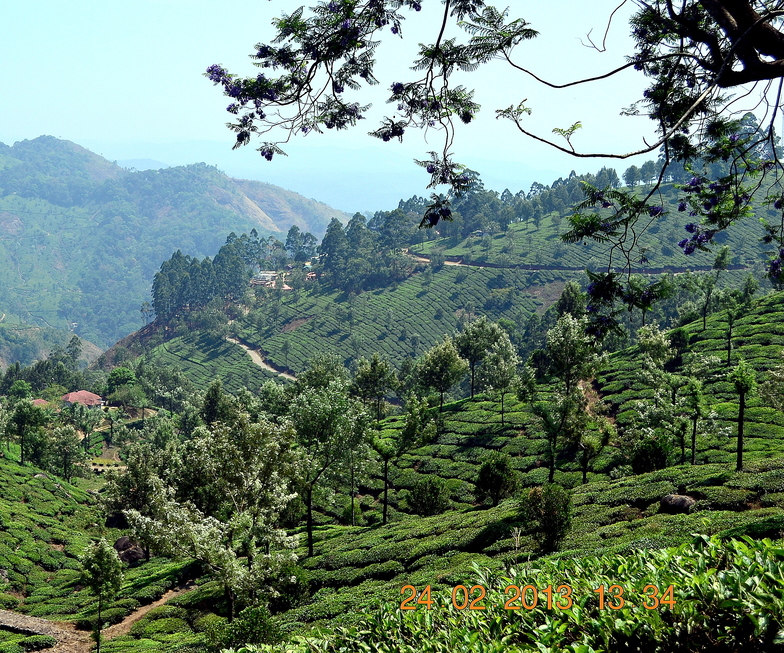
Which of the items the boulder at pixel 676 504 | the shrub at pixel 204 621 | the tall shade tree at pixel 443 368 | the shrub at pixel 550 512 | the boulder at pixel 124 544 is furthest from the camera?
the tall shade tree at pixel 443 368

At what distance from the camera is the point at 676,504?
24.2 metres

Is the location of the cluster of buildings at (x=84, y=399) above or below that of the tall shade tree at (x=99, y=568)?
below

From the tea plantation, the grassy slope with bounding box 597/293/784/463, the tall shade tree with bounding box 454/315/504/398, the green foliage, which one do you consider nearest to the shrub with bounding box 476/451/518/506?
the grassy slope with bounding box 597/293/784/463

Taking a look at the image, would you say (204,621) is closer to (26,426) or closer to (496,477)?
(496,477)

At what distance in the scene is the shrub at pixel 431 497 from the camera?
38.5 meters

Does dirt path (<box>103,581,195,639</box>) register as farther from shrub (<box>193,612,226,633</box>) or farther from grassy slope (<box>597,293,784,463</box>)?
grassy slope (<box>597,293,784,463</box>)

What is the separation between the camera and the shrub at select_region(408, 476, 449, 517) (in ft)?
126

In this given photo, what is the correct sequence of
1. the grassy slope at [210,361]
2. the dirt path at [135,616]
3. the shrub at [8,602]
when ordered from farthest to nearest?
1. the grassy slope at [210,361]
2. the shrub at [8,602]
3. the dirt path at [135,616]

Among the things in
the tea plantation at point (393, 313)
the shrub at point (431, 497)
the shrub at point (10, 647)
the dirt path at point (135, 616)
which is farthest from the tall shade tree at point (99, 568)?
the tea plantation at point (393, 313)

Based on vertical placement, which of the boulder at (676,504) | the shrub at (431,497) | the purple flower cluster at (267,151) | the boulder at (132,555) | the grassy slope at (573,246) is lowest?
the boulder at (132,555)

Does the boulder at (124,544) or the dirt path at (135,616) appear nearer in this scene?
the dirt path at (135,616)

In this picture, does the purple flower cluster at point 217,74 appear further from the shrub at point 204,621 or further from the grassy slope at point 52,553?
the grassy slope at point 52,553
